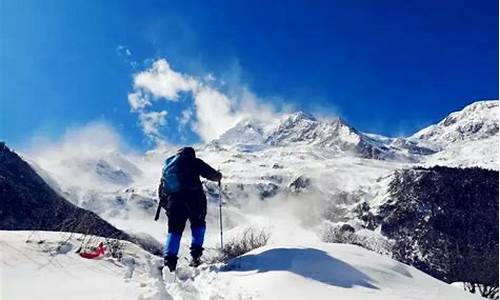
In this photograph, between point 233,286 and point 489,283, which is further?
point 489,283

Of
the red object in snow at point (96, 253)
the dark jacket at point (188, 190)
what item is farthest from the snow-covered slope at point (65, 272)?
the dark jacket at point (188, 190)

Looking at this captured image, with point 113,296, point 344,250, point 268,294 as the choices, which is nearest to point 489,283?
point 344,250

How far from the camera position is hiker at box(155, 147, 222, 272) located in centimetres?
1189

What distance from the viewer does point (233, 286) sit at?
915 cm

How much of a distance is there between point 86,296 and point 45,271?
177cm

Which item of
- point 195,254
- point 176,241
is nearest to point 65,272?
point 176,241

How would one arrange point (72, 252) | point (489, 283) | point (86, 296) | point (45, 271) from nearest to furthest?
point (86, 296) → point (45, 271) → point (72, 252) → point (489, 283)

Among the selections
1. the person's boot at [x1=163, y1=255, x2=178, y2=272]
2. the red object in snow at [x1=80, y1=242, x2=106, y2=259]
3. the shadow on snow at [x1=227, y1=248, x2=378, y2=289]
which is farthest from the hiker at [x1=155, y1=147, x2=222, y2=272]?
the shadow on snow at [x1=227, y1=248, x2=378, y2=289]

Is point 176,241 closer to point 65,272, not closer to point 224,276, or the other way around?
point 224,276

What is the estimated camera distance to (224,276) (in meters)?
10.0

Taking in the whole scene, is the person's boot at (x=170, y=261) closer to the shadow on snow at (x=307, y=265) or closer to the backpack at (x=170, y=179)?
the shadow on snow at (x=307, y=265)

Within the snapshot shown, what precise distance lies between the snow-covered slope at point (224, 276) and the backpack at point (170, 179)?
137cm

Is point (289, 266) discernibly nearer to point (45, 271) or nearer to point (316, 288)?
point (316, 288)

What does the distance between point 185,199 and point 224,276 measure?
2.43 m
